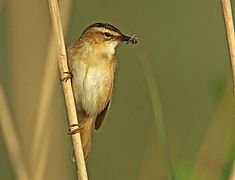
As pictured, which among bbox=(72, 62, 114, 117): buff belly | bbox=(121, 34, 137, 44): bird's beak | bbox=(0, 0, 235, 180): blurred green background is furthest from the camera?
bbox=(72, 62, 114, 117): buff belly

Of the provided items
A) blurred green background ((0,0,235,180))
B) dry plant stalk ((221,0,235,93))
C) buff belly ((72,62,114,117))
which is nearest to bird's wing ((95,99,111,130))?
buff belly ((72,62,114,117))

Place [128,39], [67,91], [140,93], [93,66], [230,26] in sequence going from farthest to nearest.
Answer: [140,93], [93,66], [128,39], [67,91], [230,26]

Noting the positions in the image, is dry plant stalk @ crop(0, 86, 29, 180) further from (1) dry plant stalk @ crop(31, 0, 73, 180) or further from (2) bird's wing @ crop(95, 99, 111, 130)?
(2) bird's wing @ crop(95, 99, 111, 130)

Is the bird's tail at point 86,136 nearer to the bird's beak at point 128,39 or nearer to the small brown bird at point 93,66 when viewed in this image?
the small brown bird at point 93,66

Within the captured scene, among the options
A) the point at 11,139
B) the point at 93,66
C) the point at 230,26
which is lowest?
the point at 11,139

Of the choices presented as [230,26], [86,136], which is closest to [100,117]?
[86,136]

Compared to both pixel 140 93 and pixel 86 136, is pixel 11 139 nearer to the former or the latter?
pixel 86 136
